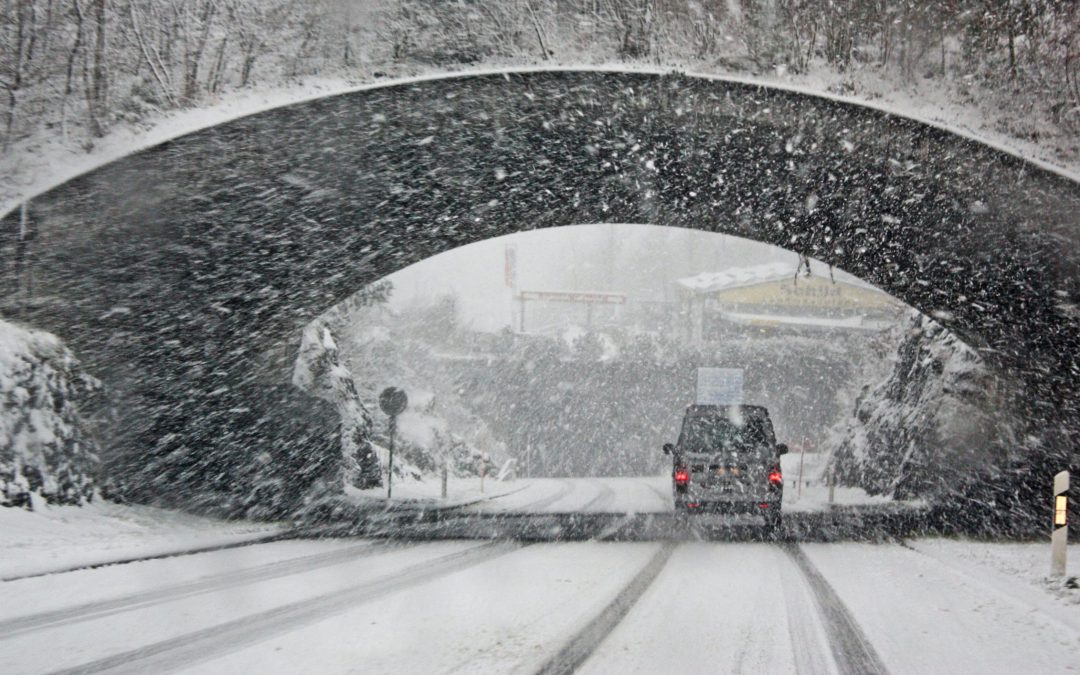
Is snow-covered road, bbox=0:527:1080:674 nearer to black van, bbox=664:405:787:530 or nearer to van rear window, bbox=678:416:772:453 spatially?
black van, bbox=664:405:787:530

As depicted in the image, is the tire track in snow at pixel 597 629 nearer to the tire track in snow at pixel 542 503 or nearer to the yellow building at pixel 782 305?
the tire track in snow at pixel 542 503

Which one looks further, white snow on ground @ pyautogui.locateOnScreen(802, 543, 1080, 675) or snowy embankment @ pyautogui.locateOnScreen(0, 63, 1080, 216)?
snowy embankment @ pyautogui.locateOnScreen(0, 63, 1080, 216)

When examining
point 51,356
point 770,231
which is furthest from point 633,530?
point 51,356

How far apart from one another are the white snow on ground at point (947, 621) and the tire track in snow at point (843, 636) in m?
0.08

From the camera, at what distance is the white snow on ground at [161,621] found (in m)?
5.64

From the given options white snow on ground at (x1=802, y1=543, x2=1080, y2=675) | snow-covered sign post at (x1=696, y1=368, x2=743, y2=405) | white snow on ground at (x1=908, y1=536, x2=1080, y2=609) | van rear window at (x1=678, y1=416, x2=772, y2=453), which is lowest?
white snow on ground at (x1=908, y1=536, x2=1080, y2=609)

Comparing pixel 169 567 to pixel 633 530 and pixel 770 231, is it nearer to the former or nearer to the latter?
pixel 633 530

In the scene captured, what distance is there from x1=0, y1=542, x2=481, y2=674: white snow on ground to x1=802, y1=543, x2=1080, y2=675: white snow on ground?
3774mm

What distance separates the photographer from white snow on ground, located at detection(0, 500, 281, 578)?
988cm

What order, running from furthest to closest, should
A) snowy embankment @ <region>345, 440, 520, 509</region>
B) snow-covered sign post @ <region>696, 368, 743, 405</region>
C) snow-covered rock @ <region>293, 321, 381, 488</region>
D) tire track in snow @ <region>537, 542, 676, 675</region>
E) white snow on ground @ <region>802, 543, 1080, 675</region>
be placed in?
snow-covered sign post @ <region>696, 368, 743, 405</region> → snow-covered rock @ <region>293, 321, 381, 488</region> → snowy embankment @ <region>345, 440, 520, 509</region> → white snow on ground @ <region>802, 543, 1080, 675</region> → tire track in snow @ <region>537, 542, 676, 675</region>

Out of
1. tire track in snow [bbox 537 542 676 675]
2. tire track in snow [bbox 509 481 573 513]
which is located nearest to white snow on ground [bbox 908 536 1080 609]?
tire track in snow [bbox 537 542 676 675]

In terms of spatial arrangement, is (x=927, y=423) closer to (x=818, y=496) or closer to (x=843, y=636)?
(x=818, y=496)

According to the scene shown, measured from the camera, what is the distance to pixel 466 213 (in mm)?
15719

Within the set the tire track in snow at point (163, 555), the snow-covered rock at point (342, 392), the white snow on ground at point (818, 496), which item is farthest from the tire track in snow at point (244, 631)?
the snow-covered rock at point (342, 392)
